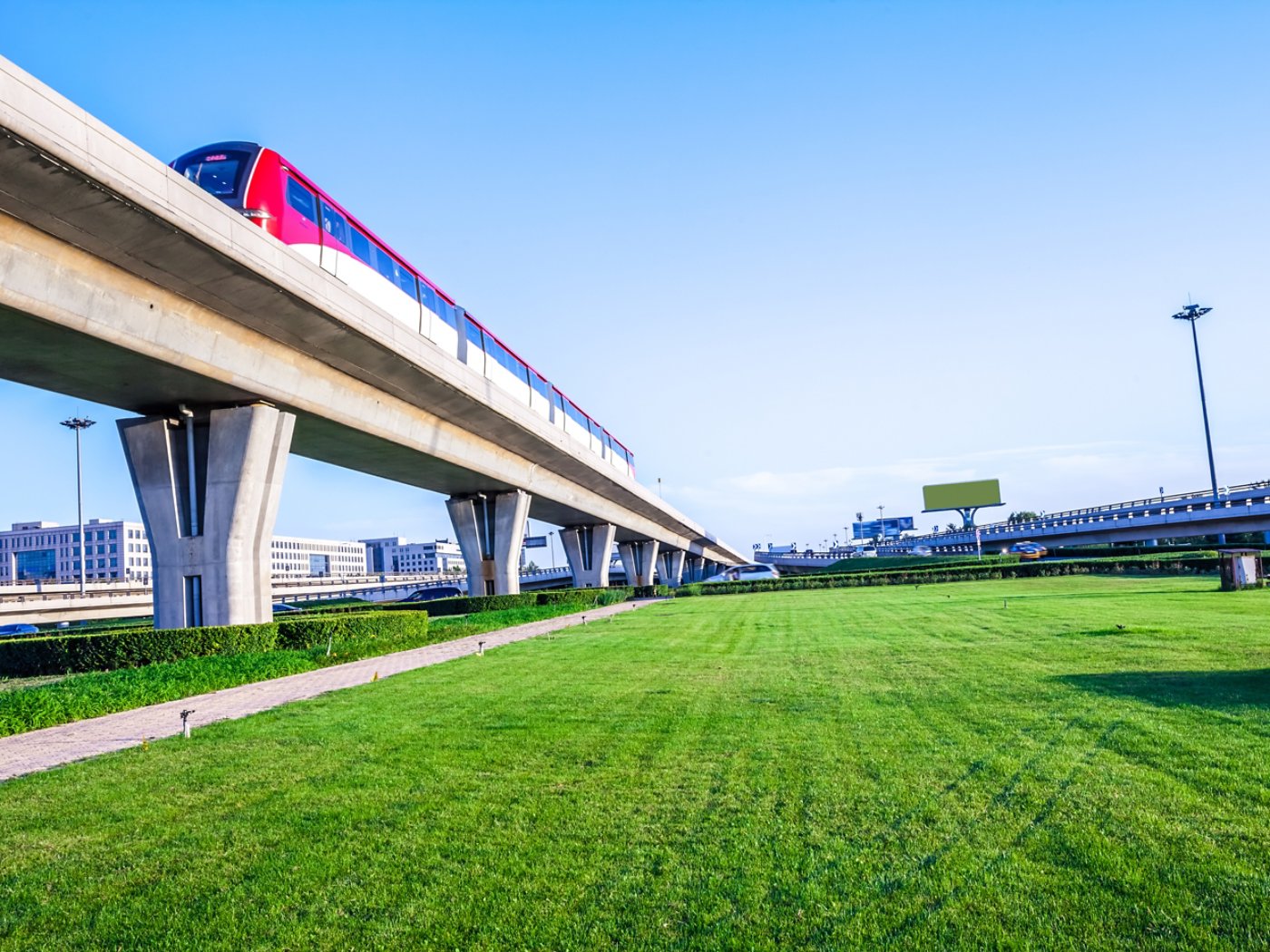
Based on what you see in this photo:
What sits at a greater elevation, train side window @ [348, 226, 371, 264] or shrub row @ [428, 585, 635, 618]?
train side window @ [348, 226, 371, 264]

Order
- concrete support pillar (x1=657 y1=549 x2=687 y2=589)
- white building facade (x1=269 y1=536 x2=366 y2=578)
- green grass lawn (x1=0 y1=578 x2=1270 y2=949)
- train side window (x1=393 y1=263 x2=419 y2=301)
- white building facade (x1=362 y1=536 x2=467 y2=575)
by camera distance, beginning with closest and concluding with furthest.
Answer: green grass lawn (x1=0 y1=578 x2=1270 y2=949), train side window (x1=393 y1=263 x2=419 y2=301), concrete support pillar (x1=657 y1=549 x2=687 y2=589), white building facade (x1=269 y1=536 x2=366 y2=578), white building facade (x1=362 y1=536 x2=467 y2=575)

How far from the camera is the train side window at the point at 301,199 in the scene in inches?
725

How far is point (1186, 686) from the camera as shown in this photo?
30.6 ft

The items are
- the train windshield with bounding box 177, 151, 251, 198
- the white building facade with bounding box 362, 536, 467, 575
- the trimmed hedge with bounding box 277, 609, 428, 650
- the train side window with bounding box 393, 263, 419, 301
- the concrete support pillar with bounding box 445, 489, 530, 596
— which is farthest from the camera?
the white building facade with bounding box 362, 536, 467, 575

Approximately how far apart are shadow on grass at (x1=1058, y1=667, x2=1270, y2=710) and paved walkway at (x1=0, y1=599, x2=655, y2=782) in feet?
33.4

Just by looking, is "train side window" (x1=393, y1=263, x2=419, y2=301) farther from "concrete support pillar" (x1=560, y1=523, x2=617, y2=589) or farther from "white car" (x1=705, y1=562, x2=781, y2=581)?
"concrete support pillar" (x1=560, y1=523, x2=617, y2=589)

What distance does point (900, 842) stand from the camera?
4.91 m

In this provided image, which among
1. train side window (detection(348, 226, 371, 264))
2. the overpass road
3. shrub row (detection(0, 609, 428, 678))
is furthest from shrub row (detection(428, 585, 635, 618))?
train side window (detection(348, 226, 371, 264))

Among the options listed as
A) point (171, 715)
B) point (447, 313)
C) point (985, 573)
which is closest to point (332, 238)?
point (447, 313)

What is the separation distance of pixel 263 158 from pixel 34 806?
49.0 feet

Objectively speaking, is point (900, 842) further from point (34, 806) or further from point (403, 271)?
point (403, 271)

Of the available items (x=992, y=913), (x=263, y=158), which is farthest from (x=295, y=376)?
(x=992, y=913)

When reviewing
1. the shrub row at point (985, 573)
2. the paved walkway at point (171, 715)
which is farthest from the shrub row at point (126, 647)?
the shrub row at point (985, 573)

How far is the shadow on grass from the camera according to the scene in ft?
27.7
